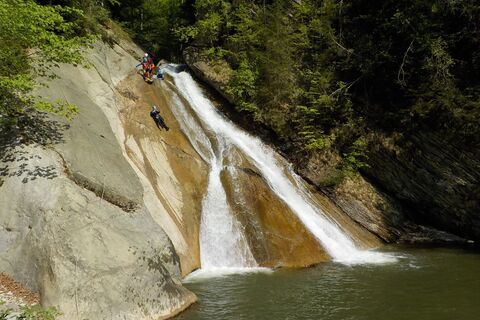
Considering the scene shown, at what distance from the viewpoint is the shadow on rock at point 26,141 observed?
38.5 feet

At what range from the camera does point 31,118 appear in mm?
13328

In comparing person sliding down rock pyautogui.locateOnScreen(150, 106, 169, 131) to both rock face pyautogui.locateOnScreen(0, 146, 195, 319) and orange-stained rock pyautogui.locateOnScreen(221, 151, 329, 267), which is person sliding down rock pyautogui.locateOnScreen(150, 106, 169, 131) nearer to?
orange-stained rock pyautogui.locateOnScreen(221, 151, 329, 267)

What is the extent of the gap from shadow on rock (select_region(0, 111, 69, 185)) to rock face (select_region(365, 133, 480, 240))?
15239 mm

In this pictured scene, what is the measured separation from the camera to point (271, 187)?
18.5 metres

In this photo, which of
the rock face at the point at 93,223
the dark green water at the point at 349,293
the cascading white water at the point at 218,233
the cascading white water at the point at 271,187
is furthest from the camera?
the cascading white water at the point at 271,187

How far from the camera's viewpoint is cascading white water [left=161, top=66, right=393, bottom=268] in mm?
16094

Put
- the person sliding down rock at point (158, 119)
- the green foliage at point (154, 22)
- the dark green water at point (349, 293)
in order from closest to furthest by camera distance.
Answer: the dark green water at point (349, 293)
the person sliding down rock at point (158, 119)
the green foliage at point (154, 22)

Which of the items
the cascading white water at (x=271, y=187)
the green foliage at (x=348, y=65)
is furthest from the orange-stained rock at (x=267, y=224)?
the green foliage at (x=348, y=65)

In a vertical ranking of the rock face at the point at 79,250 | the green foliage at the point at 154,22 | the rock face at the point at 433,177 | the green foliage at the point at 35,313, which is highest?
the rock face at the point at 433,177

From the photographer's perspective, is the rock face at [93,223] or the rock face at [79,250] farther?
the rock face at [93,223]

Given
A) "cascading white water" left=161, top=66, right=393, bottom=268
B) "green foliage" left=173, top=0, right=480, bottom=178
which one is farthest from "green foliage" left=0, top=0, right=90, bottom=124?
"green foliage" left=173, top=0, right=480, bottom=178

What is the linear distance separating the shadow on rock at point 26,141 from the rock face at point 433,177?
15239mm

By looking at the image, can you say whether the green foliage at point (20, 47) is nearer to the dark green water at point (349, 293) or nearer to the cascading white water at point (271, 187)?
the cascading white water at point (271, 187)

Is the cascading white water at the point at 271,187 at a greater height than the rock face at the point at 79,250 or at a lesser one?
greater
